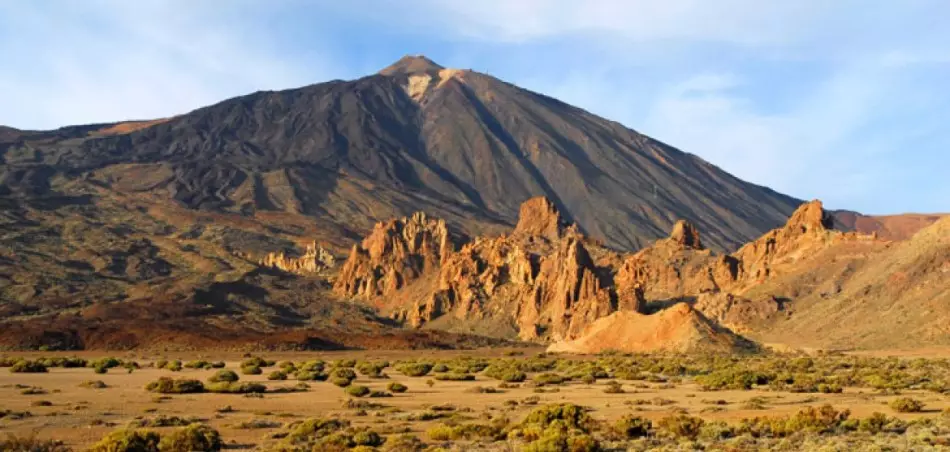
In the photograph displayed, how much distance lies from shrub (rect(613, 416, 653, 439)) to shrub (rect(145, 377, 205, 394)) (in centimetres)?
1839

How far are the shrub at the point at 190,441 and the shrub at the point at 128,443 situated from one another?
0.80 feet

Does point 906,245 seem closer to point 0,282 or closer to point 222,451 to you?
point 222,451

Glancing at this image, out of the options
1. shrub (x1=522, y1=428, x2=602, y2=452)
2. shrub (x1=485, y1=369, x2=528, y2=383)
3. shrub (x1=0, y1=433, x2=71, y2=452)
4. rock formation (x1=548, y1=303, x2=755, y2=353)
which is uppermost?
rock formation (x1=548, y1=303, x2=755, y2=353)

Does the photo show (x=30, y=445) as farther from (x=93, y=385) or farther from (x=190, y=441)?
(x=93, y=385)

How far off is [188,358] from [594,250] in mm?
72766

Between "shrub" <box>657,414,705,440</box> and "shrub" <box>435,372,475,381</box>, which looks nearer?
"shrub" <box>657,414,705,440</box>

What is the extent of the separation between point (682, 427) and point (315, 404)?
13.8 metres

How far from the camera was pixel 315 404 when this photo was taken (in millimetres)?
30766

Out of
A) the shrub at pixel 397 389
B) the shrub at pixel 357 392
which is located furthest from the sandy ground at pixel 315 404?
the shrub at pixel 397 389

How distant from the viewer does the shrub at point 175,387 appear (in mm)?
33500

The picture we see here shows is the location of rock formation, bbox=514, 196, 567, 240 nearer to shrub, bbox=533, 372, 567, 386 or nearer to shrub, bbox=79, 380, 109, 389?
shrub, bbox=533, 372, 567, 386

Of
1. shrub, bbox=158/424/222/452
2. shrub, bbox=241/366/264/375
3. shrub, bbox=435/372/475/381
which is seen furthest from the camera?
shrub, bbox=241/366/264/375

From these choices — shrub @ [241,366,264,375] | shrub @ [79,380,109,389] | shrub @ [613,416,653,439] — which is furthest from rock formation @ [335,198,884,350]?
shrub @ [613,416,653,439]

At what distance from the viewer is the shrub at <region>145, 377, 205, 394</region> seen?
33.5 meters
